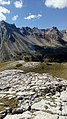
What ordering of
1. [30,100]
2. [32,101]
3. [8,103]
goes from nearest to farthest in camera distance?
1. [8,103]
2. [32,101]
3. [30,100]

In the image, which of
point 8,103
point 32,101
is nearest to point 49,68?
point 32,101

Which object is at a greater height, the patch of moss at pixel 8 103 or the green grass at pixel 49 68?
the patch of moss at pixel 8 103

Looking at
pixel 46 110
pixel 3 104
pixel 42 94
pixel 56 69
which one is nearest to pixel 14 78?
pixel 42 94

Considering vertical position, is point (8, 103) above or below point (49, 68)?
above

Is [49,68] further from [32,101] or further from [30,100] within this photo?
[32,101]

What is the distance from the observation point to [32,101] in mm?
24031

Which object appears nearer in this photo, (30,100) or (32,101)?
(32,101)

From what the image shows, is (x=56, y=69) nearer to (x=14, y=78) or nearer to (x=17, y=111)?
(x=14, y=78)

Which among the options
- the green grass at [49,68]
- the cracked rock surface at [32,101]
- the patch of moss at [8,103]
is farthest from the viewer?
the green grass at [49,68]

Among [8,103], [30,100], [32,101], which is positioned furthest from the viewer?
[30,100]

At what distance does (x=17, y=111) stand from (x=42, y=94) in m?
7.02

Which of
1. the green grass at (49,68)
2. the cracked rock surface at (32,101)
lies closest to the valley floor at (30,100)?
the cracked rock surface at (32,101)

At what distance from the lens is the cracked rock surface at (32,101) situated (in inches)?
787

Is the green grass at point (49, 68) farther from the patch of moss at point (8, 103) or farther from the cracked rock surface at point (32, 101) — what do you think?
the patch of moss at point (8, 103)
